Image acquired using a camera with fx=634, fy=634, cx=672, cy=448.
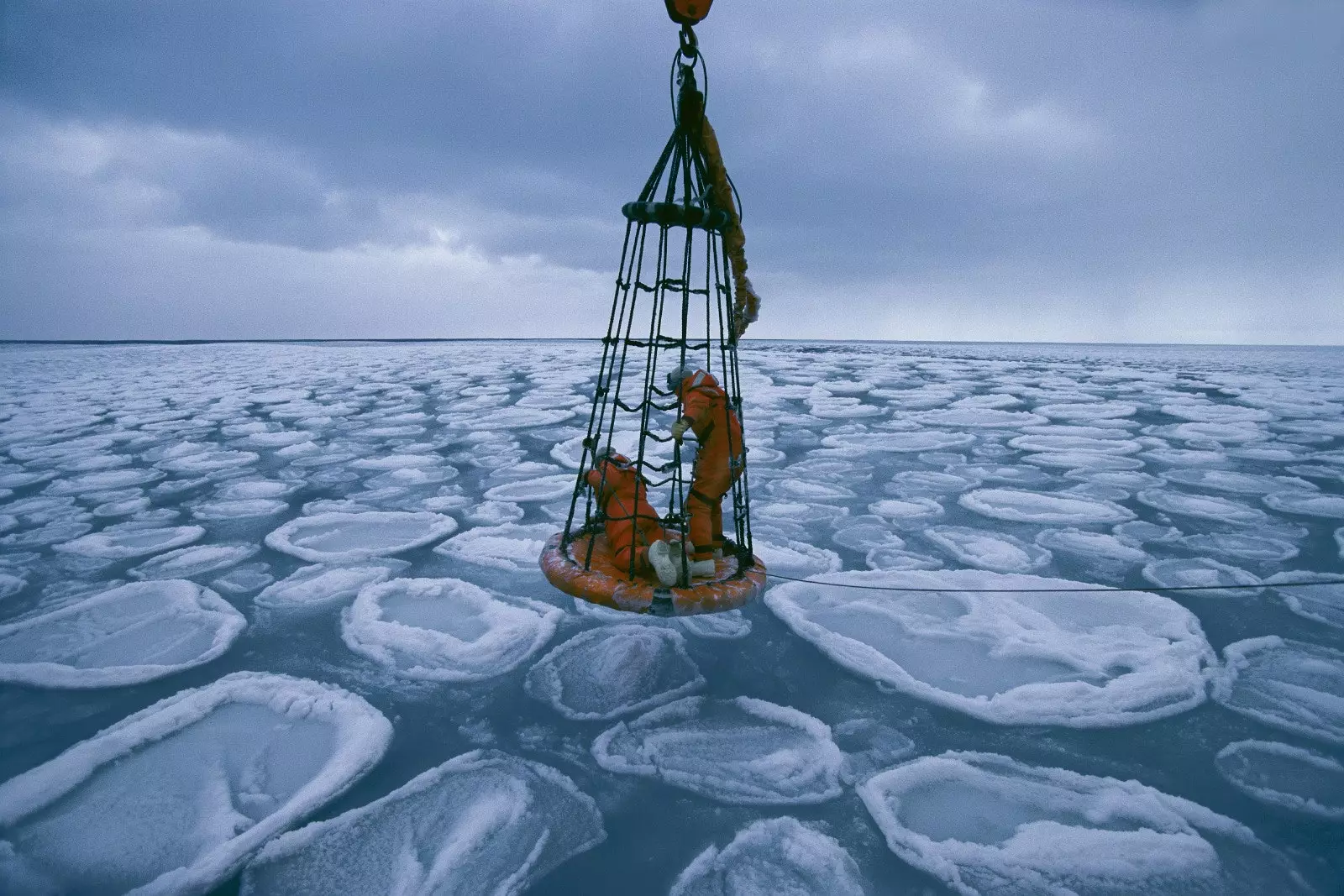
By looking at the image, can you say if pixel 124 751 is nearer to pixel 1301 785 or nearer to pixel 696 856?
pixel 696 856

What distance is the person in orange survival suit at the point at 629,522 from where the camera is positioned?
1.94 meters

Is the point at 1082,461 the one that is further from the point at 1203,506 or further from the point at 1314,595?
the point at 1314,595

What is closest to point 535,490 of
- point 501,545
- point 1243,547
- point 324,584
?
point 501,545

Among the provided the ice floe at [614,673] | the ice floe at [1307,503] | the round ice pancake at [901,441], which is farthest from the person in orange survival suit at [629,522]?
the ice floe at [1307,503]

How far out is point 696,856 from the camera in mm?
1446

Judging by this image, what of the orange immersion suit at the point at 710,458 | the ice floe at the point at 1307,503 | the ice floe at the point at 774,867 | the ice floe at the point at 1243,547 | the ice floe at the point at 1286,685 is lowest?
the ice floe at the point at 774,867

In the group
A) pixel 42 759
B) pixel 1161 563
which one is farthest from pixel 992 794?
pixel 42 759

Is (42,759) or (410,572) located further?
(410,572)

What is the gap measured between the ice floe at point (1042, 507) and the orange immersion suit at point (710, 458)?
2315 millimetres

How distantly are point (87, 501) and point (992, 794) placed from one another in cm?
513

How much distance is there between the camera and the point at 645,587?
185 cm

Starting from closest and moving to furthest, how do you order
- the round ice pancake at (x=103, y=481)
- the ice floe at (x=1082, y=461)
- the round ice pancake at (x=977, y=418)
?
the round ice pancake at (x=103, y=481)
the ice floe at (x=1082, y=461)
the round ice pancake at (x=977, y=418)

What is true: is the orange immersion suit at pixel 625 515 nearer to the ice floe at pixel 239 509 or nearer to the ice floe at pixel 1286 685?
the ice floe at pixel 1286 685

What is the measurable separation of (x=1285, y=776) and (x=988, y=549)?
1.59 m
